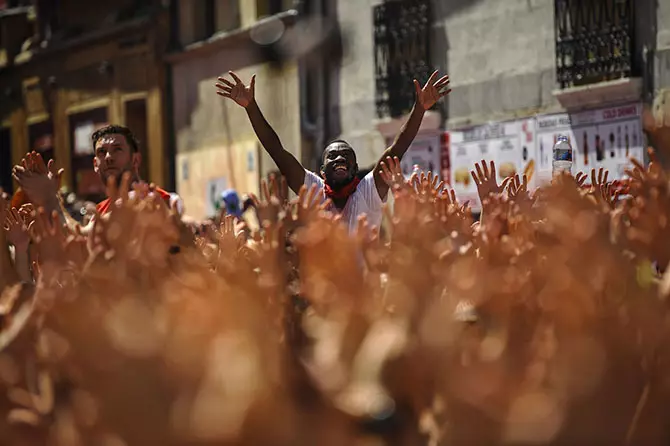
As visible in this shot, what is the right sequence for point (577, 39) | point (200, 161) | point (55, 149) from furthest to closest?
point (55, 149)
point (200, 161)
point (577, 39)

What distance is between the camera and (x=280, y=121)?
18.2 meters

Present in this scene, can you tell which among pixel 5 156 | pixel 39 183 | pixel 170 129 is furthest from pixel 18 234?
pixel 5 156

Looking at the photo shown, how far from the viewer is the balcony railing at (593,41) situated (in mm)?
12969

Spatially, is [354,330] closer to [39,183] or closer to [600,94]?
[39,183]

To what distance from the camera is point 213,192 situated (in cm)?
2005

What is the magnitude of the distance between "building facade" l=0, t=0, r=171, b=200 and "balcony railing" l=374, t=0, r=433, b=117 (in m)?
5.46

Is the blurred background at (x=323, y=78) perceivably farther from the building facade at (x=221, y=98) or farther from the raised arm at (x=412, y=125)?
the raised arm at (x=412, y=125)

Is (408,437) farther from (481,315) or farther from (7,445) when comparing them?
(7,445)

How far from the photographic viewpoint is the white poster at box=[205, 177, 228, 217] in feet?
64.7

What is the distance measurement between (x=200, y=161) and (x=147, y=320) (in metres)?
17.3

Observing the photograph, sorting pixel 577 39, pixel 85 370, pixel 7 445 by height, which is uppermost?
pixel 577 39

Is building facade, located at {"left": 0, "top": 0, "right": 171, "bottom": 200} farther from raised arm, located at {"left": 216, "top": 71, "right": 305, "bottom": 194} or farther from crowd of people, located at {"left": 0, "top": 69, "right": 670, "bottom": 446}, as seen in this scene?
crowd of people, located at {"left": 0, "top": 69, "right": 670, "bottom": 446}

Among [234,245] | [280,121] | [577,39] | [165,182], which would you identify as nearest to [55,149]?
[165,182]

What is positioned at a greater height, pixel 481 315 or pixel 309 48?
pixel 309 48
